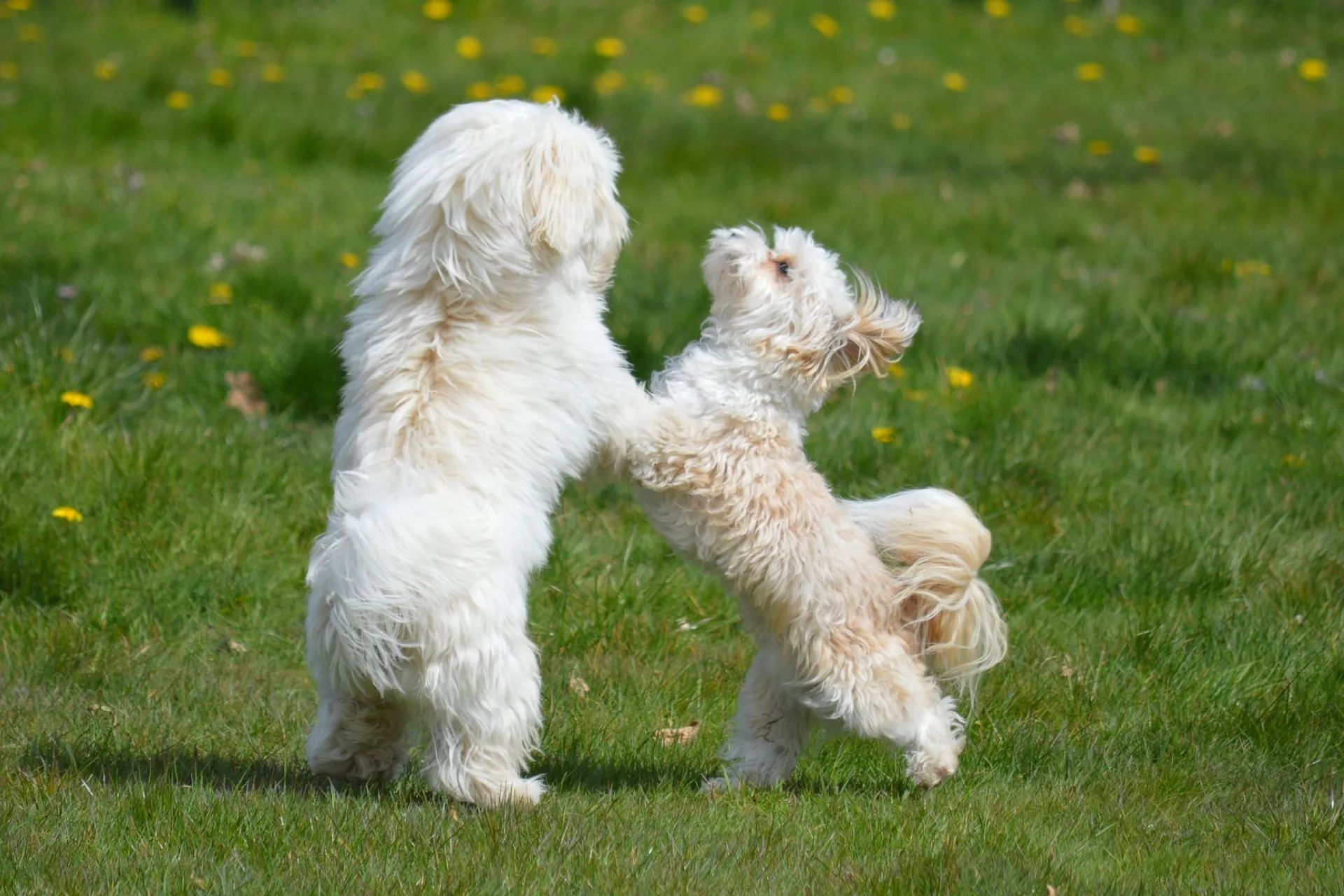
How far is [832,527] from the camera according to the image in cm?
354

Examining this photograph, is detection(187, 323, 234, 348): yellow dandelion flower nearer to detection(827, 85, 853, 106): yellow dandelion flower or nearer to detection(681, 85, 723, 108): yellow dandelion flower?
detection(681, 85, 723, 108): yellow dandelion flower

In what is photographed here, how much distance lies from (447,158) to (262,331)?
9.61 feet

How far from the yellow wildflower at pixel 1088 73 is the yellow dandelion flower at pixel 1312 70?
144cm

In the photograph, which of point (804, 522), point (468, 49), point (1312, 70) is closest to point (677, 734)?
point (804, 522)

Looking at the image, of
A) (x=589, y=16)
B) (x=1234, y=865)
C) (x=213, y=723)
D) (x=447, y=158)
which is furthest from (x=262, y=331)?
(x=589, y=16)

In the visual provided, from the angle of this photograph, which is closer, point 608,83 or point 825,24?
point 608,83

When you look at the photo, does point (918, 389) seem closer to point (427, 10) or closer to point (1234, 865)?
point (1234, 865)

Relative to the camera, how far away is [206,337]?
5.91 m

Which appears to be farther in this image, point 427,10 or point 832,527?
point 427,10

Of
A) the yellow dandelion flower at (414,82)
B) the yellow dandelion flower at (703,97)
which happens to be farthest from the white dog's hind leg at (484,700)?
the yellow dandelion flower at (703,97)

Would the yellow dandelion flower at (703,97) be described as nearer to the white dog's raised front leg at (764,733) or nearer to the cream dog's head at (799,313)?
the cream dog's head at (799,313)

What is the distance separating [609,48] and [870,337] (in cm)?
690

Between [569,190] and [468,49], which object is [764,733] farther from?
[468,49]

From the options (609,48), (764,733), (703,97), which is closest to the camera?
(764,733)
